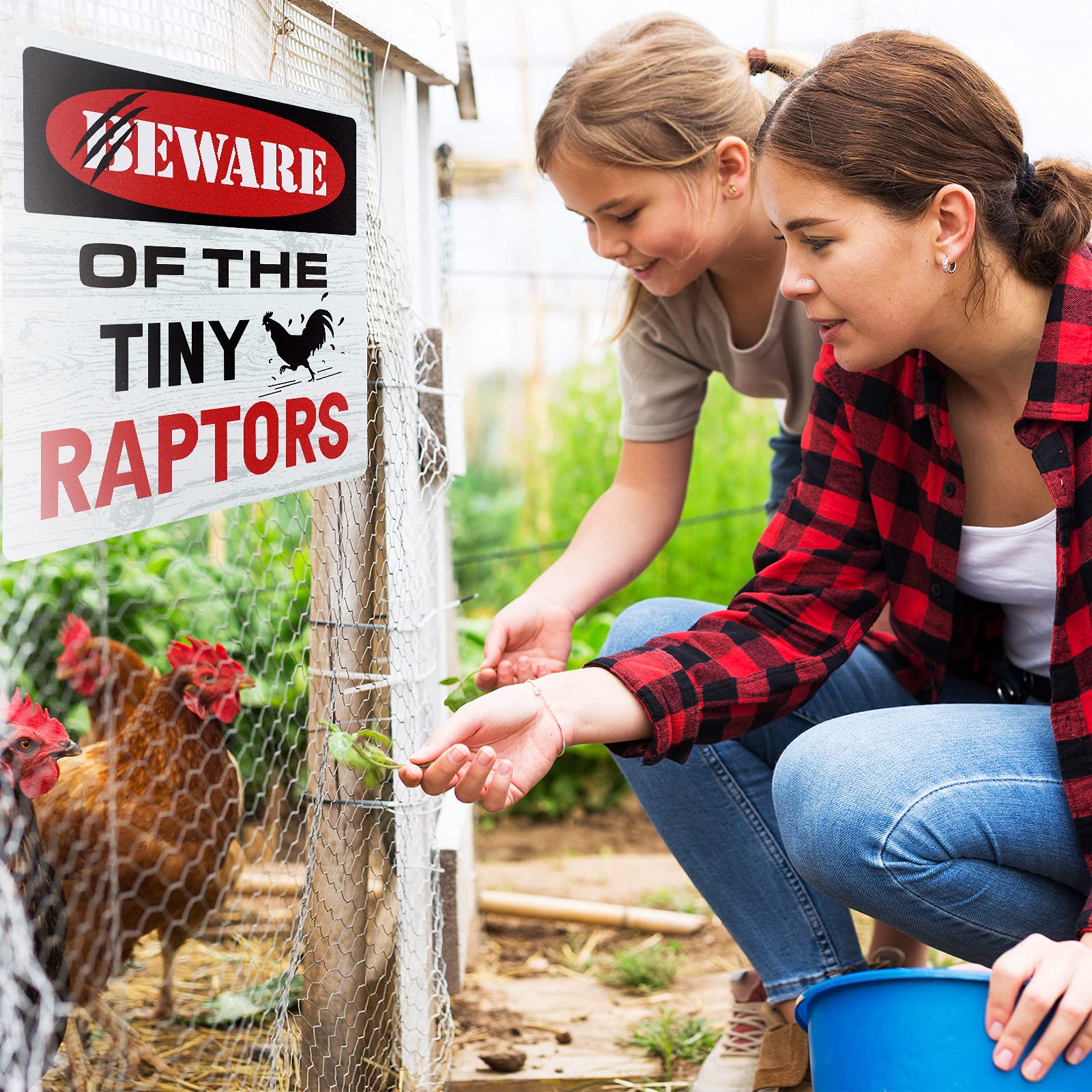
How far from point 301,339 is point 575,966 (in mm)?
1303

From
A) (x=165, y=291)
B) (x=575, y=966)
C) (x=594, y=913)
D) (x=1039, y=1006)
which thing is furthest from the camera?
(x=594, y=913)

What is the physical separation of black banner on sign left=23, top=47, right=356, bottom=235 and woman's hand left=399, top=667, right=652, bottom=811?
0.49 meters

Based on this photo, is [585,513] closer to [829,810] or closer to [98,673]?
[98,673]

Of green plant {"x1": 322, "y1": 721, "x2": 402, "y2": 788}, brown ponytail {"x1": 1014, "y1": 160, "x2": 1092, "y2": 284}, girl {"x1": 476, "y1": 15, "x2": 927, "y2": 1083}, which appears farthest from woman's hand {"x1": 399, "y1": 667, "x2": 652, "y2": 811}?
brown ponytail {"x1": 1014, "y1": 160, "x2": 1092, "y2": 284}

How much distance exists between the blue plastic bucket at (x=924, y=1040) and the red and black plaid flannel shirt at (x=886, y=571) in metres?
0.25

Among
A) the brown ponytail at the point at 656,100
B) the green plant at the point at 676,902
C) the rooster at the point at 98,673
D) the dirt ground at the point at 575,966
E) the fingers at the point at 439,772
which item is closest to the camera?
the fingers at the point at 439,772

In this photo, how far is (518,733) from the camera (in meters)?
1.13

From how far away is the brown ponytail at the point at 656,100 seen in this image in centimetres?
144

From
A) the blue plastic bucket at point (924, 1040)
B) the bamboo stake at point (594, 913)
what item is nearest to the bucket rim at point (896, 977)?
the blue plastic bucket at point (924, 1040)

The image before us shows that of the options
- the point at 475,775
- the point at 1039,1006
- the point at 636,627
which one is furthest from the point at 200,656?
the point at 1039,1006

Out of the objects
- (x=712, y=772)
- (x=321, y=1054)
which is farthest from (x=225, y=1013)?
(x=712, y=772)

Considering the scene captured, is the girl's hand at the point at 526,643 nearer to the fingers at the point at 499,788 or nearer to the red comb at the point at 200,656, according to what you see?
the fingers at the point at 499,788

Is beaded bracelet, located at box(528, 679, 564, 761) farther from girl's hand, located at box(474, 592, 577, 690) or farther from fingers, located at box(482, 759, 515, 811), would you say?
girl's hand, located at box(474, 592, 577, 690)

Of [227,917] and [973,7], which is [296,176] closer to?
[227,917]
